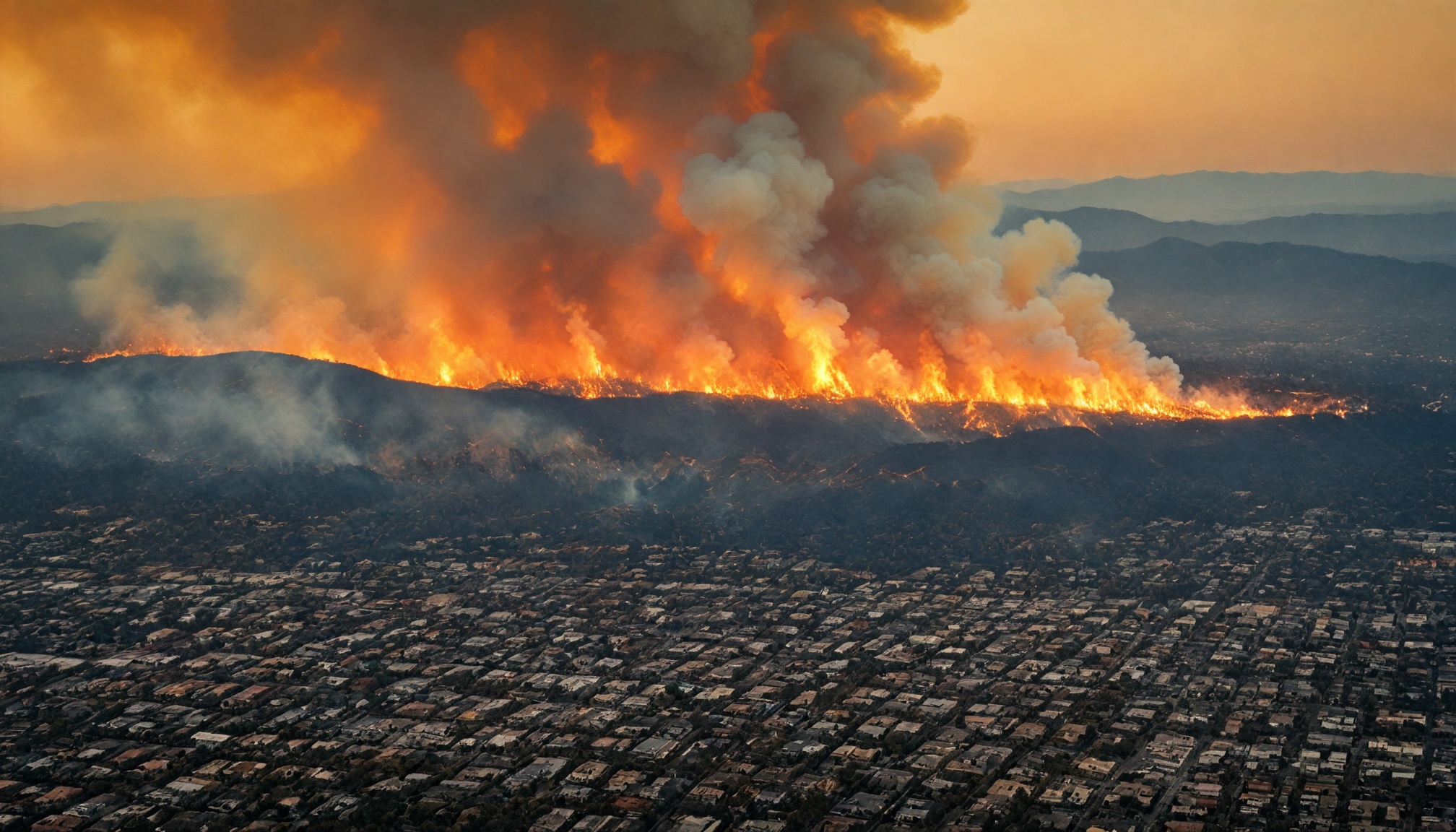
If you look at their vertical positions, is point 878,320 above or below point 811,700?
above

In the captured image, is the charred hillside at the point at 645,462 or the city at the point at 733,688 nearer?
the city at the point at 733,688

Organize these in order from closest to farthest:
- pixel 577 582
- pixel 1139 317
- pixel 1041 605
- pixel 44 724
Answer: pixel 44 724 < pixel 1041 605 < pixel 577 582 < pixel 1139 317

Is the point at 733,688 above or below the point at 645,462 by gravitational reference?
below

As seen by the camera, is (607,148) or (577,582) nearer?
(577,582)

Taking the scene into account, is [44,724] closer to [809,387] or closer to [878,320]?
[809,387]

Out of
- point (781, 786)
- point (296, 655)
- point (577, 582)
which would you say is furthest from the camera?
point (577, 582)

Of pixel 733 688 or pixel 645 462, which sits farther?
pixel 645 462

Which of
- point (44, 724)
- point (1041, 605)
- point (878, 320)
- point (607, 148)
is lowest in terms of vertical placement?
point (1041, 605)

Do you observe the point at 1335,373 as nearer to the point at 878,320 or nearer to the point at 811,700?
the point at 878,320

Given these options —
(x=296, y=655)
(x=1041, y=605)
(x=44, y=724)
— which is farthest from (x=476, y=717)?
(x=1041, y=605)

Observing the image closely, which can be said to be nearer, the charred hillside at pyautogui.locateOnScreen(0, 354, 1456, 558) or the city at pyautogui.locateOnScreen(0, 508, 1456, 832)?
the city at pyautogui.locateOnScreen(0, 508, 1456, 832)
